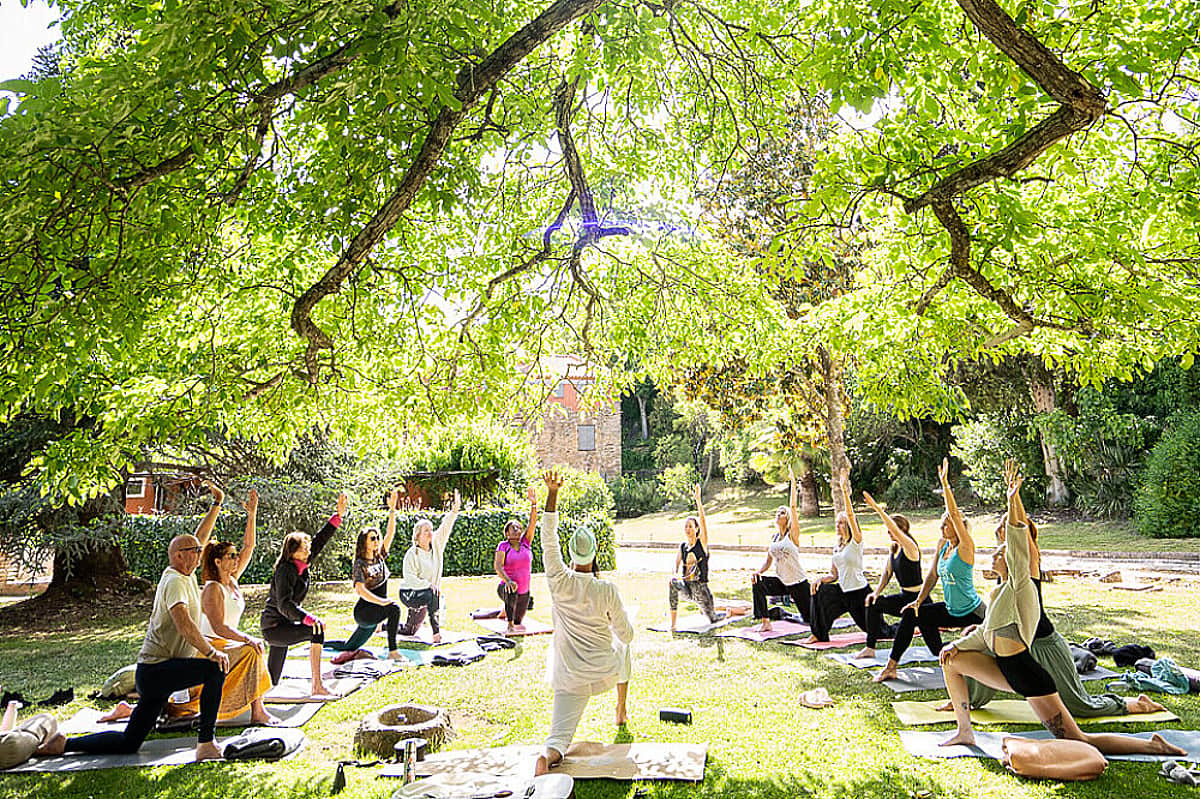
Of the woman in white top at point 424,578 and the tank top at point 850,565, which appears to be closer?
the tank top at point 850,565

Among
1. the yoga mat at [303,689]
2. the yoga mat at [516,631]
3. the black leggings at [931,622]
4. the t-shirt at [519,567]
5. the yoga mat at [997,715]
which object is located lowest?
the yoga mat at [516,631]

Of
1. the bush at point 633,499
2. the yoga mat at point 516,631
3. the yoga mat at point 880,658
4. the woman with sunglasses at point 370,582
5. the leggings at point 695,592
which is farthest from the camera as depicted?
the bush at point 633,499

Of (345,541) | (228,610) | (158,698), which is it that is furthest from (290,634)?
(345,541)

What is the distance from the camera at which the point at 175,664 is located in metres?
6.52

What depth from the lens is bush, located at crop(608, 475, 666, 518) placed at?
44.1 m

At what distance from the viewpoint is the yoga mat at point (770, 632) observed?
36.5 ft

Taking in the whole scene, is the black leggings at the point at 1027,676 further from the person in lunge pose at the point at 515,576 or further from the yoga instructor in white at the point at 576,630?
the person in lunge pose at the point at 515,576

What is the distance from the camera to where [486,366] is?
10.9 m

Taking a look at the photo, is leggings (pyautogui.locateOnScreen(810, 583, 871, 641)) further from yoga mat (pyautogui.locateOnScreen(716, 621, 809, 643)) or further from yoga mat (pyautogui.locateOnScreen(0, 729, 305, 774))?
yoga mat (pyautogui.locateOnScreen(0, 729, 305, 774))

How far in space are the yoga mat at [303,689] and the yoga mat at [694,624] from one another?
475cm

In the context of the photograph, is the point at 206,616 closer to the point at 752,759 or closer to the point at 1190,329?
the point at 752,759

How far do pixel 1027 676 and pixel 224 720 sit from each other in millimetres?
6889

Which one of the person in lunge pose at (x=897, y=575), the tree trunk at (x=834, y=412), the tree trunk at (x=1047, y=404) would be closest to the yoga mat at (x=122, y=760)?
the person in lunge pose at (x=897, y=575)

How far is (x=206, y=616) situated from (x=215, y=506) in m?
1.06
